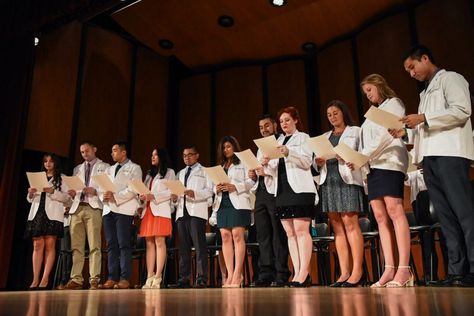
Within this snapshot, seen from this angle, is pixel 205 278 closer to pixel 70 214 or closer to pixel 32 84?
pixel 70 214

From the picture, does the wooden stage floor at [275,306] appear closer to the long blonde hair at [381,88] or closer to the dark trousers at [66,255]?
the long blonde hair at [381,88]

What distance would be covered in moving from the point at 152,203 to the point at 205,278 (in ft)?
2.78

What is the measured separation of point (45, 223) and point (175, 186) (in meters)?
1.55

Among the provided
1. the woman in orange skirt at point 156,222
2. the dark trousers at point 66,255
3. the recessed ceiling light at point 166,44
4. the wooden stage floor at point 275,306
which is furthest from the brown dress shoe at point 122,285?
the recessed ceiling light at point 166,44

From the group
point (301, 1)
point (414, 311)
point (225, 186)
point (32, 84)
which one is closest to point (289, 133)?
point (225, 186)

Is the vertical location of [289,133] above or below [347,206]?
above

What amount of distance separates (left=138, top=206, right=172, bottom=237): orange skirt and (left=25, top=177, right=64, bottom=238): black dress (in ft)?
3.29

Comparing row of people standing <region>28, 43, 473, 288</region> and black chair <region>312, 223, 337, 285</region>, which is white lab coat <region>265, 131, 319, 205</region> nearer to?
row of people standing <region>28, 43, 473, 288</region>

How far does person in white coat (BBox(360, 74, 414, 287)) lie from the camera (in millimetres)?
2652

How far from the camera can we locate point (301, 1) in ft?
20.3

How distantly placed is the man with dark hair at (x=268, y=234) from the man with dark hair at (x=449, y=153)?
4.16ft

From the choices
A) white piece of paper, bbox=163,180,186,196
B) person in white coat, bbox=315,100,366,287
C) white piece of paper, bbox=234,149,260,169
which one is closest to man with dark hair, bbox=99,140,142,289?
white piece of paper, bbox=163,180,186,196

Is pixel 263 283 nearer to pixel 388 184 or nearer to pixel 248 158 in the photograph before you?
pixel 248 158

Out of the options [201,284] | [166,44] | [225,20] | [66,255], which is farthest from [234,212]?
[166,44]
